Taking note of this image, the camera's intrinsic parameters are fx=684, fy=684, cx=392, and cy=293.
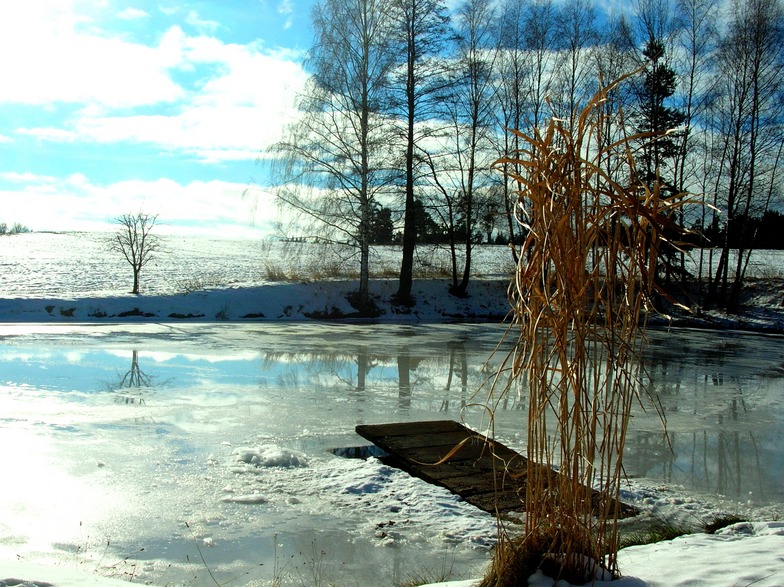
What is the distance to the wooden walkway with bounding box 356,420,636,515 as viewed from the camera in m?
4.68

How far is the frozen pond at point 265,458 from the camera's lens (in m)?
3.69

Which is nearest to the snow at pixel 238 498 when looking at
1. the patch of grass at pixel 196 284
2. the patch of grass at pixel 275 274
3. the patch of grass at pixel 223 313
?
the patch of grass at pixel 223 313

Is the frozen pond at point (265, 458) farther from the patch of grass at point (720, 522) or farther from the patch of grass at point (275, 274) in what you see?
the patch of grass at point (275, 274)

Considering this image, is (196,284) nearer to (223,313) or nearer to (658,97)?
(223,313)

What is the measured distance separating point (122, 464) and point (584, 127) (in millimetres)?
4284

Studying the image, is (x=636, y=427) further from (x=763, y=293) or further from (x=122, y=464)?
(x=763, y=293)

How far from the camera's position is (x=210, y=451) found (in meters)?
5.61

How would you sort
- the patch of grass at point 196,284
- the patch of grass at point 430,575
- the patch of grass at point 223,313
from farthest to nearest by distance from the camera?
1. the patch of grass at point 196,284
2. the patch of grass at point 223,313
3. the patch of grass at point 430,575

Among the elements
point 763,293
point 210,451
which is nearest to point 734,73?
point 763,293

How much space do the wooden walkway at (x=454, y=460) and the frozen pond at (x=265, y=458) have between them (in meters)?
0.19

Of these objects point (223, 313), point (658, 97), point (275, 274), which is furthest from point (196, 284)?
point (658, 97)

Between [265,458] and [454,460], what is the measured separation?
151cm

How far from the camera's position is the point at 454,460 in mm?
5547

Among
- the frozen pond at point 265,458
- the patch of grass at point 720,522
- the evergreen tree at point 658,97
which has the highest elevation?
the evergreen tree at point 658,97
